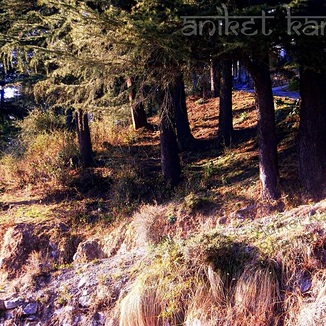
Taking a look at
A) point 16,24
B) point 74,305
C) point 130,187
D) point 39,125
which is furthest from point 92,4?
point 39,125

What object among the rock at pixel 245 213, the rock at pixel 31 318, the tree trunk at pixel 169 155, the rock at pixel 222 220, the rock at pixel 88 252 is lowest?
the rock at pixel 31 318

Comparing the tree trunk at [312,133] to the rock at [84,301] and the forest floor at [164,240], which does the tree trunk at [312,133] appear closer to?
the forest floor at [164,240]

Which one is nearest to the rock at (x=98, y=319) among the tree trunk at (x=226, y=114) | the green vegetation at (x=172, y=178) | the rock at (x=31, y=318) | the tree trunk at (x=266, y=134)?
the green vegetation at (x=172, y=178)

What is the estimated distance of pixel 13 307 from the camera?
6520mm

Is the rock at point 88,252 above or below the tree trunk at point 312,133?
below

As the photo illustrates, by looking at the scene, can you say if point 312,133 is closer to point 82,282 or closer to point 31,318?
point 82,282

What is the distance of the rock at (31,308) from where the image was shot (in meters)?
6.36

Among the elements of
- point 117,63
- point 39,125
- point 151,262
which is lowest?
point 151,262

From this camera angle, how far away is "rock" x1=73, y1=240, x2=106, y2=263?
820 cm

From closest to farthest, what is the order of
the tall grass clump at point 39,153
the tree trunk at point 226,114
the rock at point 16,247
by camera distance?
the rock at point 16,247 → the tree trunk at point 226,114 → the tall grass clump at point 39,153

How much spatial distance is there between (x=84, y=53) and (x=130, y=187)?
3.62m

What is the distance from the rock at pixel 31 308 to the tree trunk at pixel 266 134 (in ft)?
14.4

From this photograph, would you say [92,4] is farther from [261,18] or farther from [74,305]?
[74,305]

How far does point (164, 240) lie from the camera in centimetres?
658
